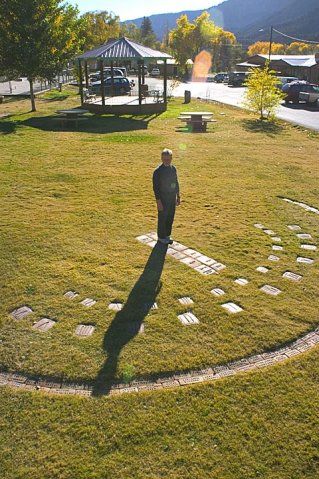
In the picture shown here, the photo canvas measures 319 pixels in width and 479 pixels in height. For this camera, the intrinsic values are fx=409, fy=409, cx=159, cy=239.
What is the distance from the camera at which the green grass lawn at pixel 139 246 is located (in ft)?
16.0

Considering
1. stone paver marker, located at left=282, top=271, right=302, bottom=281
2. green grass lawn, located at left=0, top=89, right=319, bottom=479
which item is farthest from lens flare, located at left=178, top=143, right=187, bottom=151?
stone paver marker, located at left=282, top=271, right=302, bottom=281

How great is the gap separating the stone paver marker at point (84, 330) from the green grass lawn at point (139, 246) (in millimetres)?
71

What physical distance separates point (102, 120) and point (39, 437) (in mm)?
19162

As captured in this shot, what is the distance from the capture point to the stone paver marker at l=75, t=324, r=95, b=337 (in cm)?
506

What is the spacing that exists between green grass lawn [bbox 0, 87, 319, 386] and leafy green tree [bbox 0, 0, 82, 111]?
845 centimetres

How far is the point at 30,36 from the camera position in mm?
21016

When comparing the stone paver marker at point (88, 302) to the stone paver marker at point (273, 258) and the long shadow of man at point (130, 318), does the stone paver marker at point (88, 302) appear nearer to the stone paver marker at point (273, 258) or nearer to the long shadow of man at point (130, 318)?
the long shadow of man at point (130, 318)

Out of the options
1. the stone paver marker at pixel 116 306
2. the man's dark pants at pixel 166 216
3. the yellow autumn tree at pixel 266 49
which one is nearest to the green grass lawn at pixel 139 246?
the stone paver marker at pixel 116 306

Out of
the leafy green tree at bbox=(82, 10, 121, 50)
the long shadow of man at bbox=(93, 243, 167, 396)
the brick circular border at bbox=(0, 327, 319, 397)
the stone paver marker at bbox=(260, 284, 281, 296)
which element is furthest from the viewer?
the leafy green tree at bbox=(82, 10, 121, 50)

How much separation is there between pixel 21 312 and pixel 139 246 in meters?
2.50

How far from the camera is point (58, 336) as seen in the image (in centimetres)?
503

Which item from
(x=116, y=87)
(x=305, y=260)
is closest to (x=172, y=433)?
(x=305, y=260)

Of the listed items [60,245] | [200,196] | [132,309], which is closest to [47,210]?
[60,245]

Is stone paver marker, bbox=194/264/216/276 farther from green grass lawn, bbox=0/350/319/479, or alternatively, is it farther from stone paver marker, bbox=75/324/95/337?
green grass lawn, bbox=0/350/319/479
